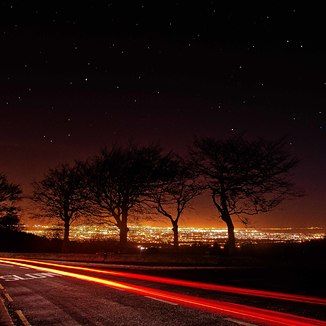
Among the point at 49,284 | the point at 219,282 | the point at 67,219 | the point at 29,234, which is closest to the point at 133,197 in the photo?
the point at 67,219

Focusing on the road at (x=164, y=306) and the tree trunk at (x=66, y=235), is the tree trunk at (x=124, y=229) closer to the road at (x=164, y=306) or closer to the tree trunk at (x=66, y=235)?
the tree trunk at (x=66, y=235)

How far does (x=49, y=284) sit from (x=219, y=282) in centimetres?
754

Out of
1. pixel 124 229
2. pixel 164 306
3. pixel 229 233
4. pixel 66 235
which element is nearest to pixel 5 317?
pixel 164 306

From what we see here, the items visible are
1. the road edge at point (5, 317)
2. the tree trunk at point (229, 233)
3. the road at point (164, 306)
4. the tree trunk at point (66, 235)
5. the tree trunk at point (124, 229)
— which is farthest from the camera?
the tree trunk at point (66, 235)

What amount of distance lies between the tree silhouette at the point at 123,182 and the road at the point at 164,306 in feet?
74.4

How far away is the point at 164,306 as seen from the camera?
9438 millimetres

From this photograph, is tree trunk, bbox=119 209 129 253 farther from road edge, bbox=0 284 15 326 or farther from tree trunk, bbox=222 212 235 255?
road edge, bbox=0 284 15 326

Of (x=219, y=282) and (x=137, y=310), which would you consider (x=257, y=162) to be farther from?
(x=137, y=310)

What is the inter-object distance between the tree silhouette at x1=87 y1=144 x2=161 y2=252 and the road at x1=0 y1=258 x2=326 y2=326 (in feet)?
74.4

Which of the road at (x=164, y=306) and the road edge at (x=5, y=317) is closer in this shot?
the road at (x=164, y=306)

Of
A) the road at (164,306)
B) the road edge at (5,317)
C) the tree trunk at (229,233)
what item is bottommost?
the road edge at (5,317)

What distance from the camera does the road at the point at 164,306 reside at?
25.2 ft

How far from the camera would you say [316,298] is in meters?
9.70

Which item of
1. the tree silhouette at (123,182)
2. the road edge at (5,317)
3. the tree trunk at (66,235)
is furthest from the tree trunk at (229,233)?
the tree trunk at (66,235)
